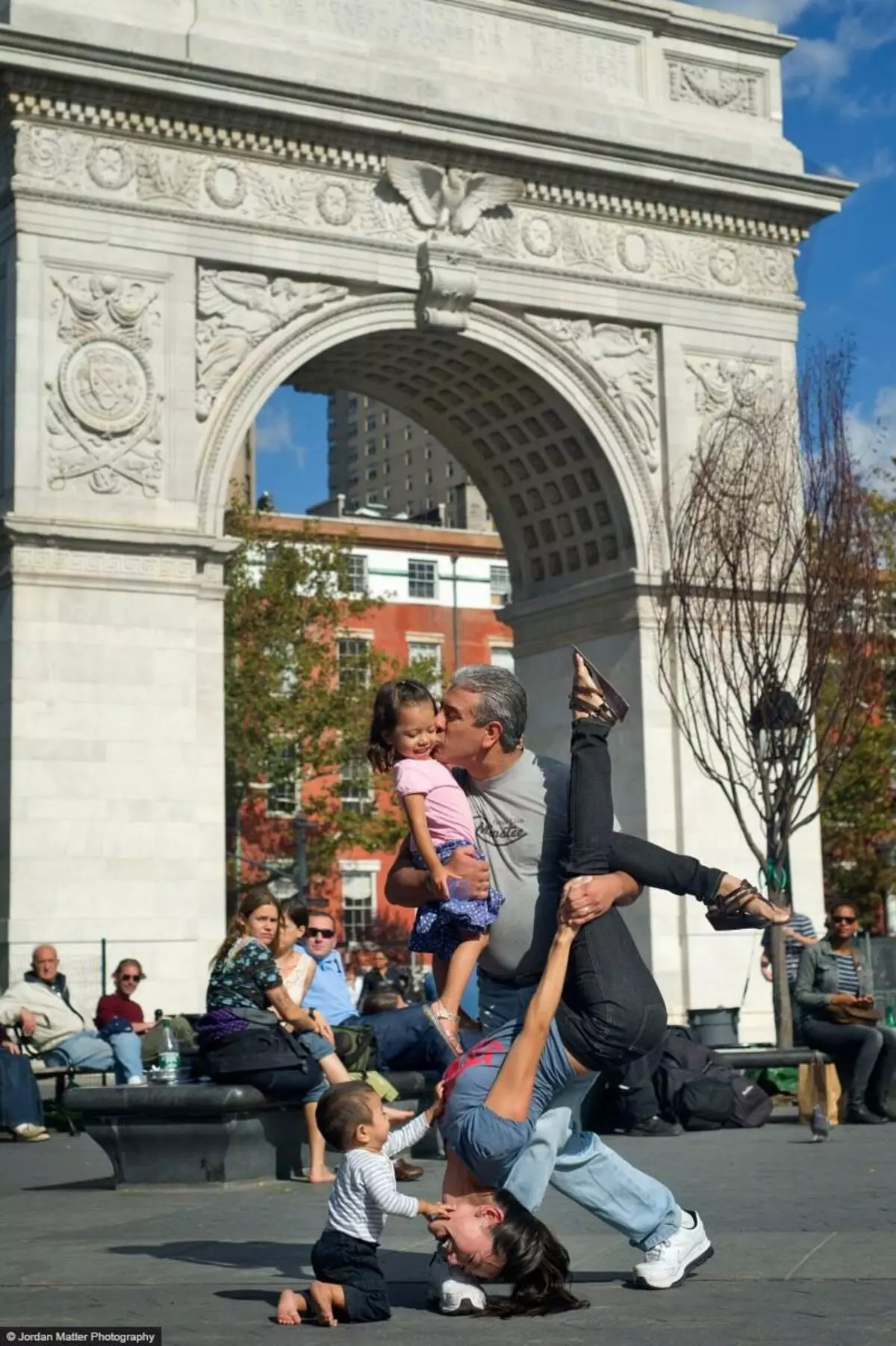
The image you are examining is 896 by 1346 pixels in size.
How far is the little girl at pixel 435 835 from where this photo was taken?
655 centimetres

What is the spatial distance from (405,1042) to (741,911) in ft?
→ 21.1

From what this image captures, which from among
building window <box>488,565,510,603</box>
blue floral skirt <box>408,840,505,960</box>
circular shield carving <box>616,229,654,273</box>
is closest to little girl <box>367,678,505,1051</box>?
blue floral skirt <box>408,840,505,960</box>

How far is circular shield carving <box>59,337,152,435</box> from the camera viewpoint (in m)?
22.7

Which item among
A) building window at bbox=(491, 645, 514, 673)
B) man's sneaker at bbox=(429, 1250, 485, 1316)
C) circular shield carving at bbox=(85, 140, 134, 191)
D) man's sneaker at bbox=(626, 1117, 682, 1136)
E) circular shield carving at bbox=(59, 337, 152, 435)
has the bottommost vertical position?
man's sneaker at bbox=(626, 1117, 682, 1136)

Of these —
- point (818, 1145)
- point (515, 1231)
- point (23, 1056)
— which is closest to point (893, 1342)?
point (515, 1231)

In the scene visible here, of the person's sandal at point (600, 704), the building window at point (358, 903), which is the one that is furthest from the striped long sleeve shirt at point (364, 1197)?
the building window at point (358, 903)

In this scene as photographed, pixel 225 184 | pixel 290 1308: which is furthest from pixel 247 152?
pixel 290 1308

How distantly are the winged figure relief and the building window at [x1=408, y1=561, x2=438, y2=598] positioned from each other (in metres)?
31.6

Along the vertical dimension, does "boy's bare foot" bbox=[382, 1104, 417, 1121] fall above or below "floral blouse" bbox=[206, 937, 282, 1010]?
below

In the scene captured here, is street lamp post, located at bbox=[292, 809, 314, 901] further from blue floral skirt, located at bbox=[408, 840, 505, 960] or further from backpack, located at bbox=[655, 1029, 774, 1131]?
blue floral skirt, located at bbox=[408, 840, 505, 960]

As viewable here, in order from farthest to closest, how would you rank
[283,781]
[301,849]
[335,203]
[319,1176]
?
[283,781]
[301,849]
[335,203]
[319,1176]

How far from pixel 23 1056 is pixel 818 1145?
5745 mm

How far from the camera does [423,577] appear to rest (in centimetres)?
5706

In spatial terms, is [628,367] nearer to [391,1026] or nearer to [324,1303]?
[391,1026]
